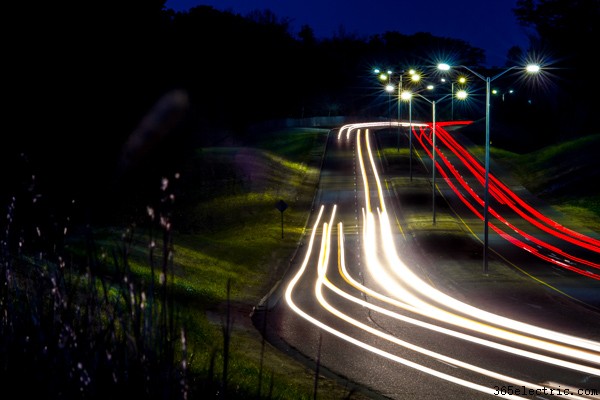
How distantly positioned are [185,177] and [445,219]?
1939 cm

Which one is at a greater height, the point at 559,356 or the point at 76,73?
the point at 76,73

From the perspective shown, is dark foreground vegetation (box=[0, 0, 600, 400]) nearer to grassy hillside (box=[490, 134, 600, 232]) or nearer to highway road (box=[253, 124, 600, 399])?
grassy hillside (box=[490, 134, 600, 232])


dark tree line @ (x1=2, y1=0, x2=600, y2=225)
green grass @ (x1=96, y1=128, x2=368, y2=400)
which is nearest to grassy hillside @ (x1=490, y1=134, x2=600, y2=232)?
dark tree line @ (x1=2, y1=0, x2=600, y2=225)

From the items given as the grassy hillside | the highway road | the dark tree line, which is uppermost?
the dark tree line

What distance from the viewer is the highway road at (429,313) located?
15.7 m

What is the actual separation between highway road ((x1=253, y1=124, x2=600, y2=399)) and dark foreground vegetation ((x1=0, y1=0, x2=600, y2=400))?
120 centimetres

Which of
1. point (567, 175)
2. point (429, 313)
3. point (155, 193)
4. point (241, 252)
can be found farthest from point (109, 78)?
point (567, 175)

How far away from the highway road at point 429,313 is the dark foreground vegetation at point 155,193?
47.1 inches

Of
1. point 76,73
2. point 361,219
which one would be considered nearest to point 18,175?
point 76,73

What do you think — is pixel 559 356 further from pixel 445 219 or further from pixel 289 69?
pixel 289 69

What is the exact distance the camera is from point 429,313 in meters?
23.0

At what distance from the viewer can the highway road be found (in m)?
15.7

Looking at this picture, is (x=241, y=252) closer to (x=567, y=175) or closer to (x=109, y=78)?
(x=109, y=78)

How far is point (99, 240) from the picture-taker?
103 ft
